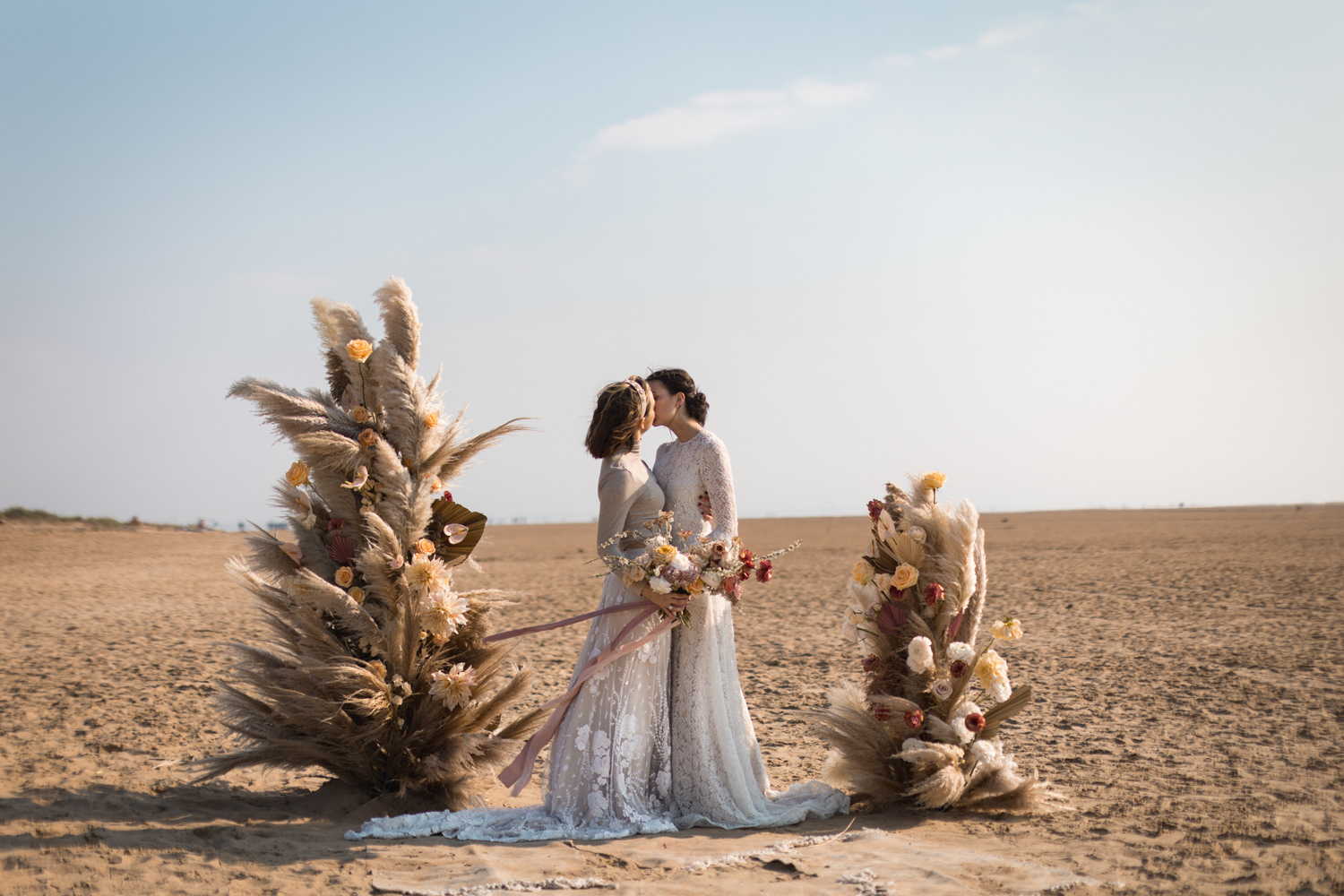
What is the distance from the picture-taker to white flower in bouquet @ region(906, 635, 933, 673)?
5391mm

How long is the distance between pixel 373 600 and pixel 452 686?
2.41ft

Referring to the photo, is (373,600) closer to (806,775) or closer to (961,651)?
(806,775)

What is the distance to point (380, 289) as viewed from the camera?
588cm

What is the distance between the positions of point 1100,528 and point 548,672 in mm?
36073

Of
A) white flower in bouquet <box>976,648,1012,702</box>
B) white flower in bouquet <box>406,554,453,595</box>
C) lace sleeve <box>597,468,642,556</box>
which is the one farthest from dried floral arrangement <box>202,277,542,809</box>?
white flower in bouquet <box>976,648,1012,702</box>

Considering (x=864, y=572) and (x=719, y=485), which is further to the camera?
(x=864, y=572)

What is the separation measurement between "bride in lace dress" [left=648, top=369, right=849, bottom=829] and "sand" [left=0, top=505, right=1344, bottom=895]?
22 cm

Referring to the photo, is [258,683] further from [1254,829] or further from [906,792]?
[1254,829]

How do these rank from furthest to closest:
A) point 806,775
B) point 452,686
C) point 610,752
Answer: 1. point 806,775
2. point 452,686
3. point 610,752

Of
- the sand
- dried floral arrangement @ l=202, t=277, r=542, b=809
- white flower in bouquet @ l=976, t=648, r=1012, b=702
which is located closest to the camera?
the sand

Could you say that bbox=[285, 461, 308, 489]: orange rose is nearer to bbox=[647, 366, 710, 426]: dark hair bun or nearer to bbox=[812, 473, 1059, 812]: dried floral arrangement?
bbox=[647, 366, 710, 426]: dark hair bun

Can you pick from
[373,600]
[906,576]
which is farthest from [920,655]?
[373,600]

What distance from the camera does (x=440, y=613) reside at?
5535 mm

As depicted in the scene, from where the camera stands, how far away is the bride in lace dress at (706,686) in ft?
17.7
